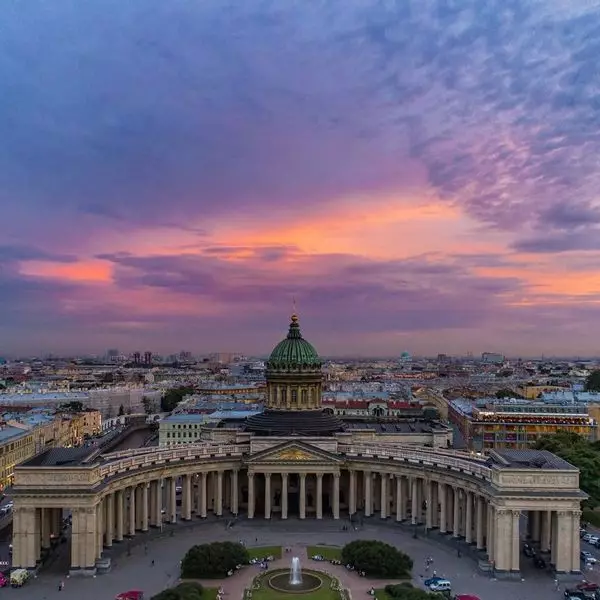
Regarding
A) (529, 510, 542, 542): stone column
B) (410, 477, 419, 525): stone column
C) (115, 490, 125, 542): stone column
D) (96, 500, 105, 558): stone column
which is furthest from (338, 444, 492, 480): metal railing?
(96, 500, 105, 558): stone column

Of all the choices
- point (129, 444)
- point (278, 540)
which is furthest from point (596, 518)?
point (129, 444)

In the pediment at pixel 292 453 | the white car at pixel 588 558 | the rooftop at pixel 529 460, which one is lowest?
the white car at pixel 588 558

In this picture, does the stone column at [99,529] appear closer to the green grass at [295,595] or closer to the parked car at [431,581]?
the green grass at [295,595]

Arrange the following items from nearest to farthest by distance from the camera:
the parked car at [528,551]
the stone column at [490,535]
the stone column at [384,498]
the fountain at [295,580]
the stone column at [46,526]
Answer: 1. the fountain at [295,580]
2. the stone column at [490,535]
3. the stone column at [46,526]
4. the parked car at [528,551]
5. the stone column at [384,498]

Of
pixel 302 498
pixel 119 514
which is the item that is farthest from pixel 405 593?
pixel 119 514

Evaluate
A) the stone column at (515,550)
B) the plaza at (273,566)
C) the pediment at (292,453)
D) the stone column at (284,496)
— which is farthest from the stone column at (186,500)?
the stone column at (515,550)

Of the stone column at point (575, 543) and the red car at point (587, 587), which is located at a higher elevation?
the stone column at point (575, 543)

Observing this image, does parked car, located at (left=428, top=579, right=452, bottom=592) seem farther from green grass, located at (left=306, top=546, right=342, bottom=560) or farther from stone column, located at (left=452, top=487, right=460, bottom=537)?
stone column, located at (left=452, top=487, right=460, bottom=537)
